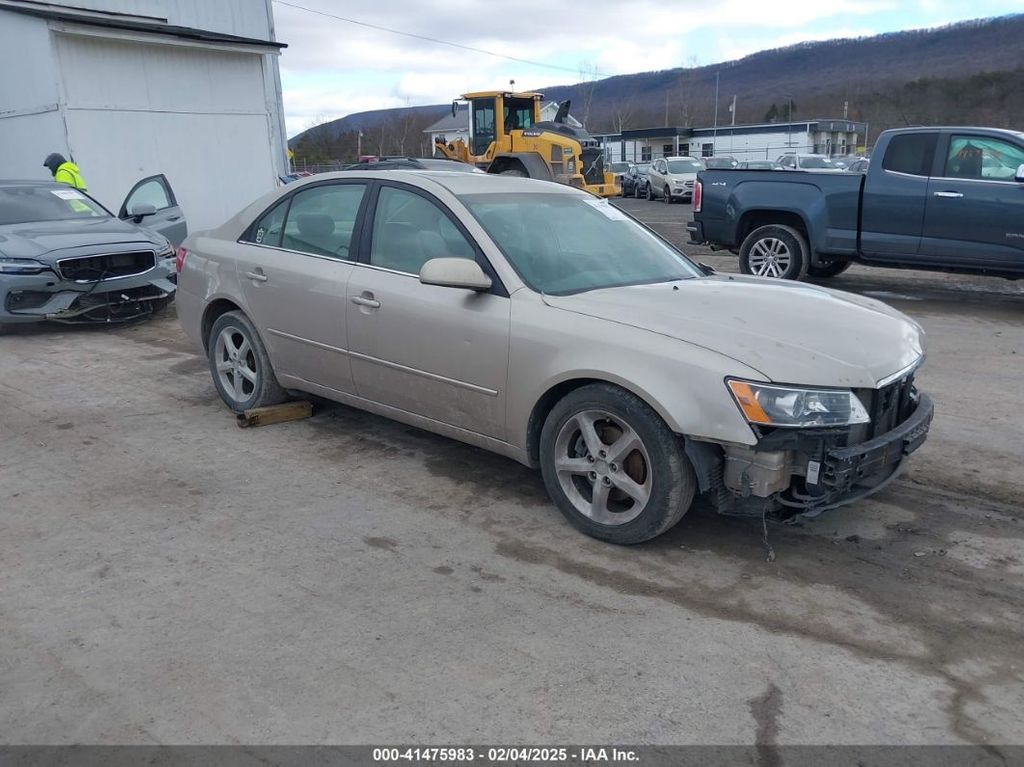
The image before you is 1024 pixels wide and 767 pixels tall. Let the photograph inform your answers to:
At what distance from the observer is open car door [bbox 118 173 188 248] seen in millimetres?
10492

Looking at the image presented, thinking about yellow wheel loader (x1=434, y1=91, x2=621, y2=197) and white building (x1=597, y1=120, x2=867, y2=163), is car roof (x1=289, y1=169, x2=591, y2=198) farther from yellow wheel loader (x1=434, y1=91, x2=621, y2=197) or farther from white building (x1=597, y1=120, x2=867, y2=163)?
white building (x1=597, y1=120, x2=867, y2=163)

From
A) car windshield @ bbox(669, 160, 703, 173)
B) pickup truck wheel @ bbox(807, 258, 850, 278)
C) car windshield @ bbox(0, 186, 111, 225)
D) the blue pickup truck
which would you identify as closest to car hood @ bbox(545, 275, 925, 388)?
the blue pickup truck

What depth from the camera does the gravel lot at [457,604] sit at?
277cm

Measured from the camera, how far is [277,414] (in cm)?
570

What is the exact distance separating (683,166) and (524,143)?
10688 mm

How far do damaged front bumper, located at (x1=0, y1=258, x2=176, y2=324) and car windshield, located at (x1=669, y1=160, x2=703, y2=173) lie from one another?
25.9m

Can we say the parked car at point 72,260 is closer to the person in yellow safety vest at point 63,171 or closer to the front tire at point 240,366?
the person in yellow safety vest at point 63,171

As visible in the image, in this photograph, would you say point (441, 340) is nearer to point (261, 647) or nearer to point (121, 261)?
point (261, 647)

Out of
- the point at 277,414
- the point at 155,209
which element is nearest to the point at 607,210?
the point at 277,414

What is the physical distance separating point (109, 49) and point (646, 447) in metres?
15.0

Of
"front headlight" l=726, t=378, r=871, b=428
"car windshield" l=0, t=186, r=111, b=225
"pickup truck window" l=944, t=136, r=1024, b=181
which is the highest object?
"pickup truck window" l=944, t=136, r=1024, b=181

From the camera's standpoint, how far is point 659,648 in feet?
10.3

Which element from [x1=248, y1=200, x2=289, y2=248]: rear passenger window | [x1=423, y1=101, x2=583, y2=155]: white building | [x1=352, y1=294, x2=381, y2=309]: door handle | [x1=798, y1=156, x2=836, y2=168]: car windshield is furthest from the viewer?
[x1=798, y1=156, x2=836, y2=168]: car windshield

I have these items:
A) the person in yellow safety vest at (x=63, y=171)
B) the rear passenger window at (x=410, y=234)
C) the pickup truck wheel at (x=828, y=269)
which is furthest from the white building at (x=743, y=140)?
the rear passenger window at (x=410, y=234)
